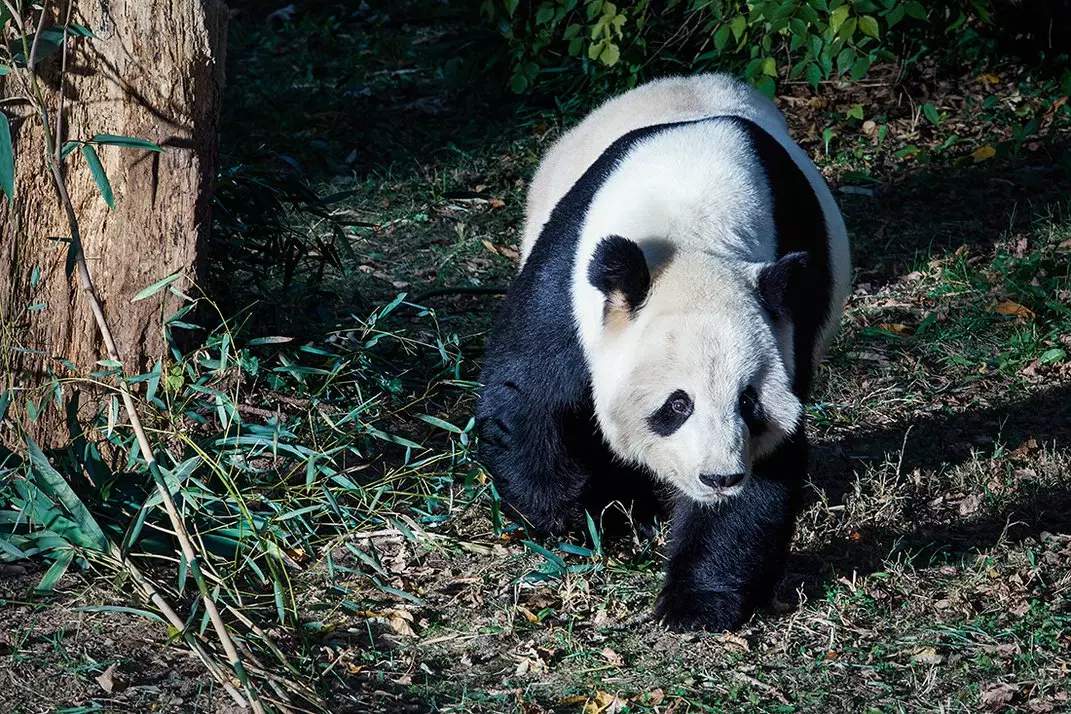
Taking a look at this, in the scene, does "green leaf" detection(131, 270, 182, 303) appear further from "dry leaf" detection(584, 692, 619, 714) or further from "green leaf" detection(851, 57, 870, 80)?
"green leaf" detection(851, 57, 870, 80)

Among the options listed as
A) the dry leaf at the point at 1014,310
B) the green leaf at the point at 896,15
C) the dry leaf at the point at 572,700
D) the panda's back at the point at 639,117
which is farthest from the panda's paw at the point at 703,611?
the green leaf at the point at 896,15

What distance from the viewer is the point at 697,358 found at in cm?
315

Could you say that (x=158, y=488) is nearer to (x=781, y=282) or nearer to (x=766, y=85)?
(x=781, y=282)

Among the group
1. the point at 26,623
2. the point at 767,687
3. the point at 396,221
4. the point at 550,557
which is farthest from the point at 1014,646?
the point at 396,221

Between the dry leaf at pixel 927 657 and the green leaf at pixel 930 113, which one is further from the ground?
the green leaf at pixel 930 113

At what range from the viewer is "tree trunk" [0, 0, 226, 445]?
3.55 meters

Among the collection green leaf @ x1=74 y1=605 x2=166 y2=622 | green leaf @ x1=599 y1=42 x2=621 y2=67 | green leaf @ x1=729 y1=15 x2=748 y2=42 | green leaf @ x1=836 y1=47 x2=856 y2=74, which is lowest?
green leaf @ x1=74 y1=605 x2=166 y2=622

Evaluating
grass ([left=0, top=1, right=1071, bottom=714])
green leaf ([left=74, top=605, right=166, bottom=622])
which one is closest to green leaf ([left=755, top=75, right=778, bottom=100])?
grass ([left=0, top=1, right=1071, bottom=714])

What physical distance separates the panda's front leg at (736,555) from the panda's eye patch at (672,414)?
16.9 inches

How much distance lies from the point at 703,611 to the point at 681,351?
862 millimetres

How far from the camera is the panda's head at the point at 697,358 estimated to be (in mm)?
3162

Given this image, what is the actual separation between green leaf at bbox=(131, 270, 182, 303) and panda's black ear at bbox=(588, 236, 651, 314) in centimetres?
128

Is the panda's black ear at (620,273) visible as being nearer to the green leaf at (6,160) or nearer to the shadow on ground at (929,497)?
the shadow on ground at (929,497)

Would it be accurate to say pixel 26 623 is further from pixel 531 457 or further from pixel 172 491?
pixel 531 457
